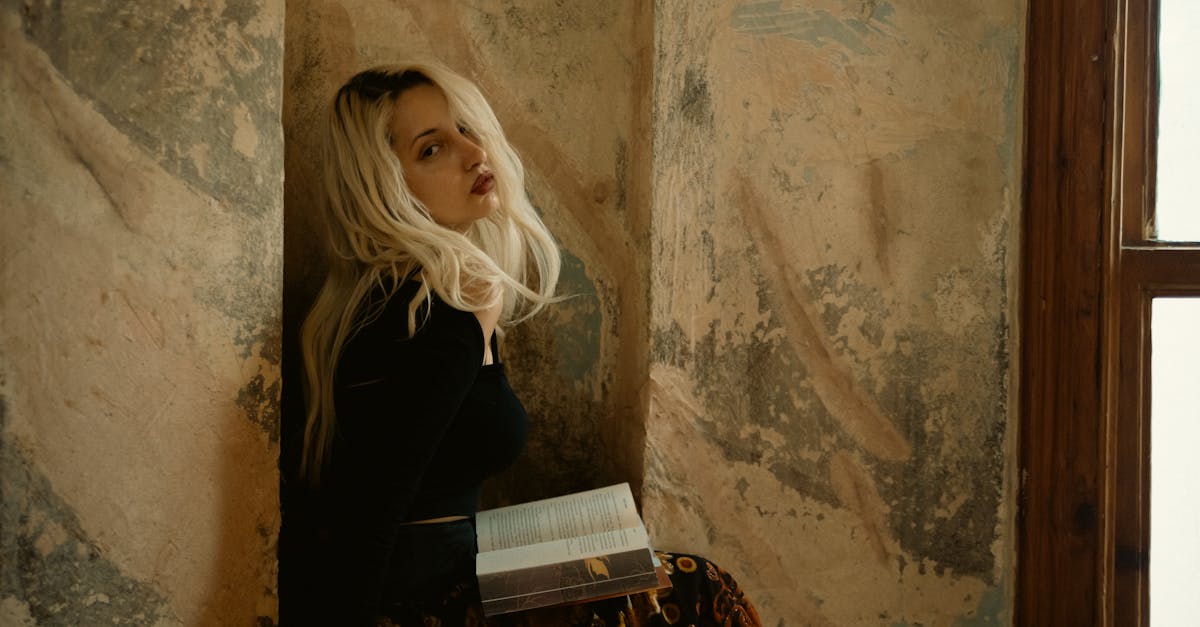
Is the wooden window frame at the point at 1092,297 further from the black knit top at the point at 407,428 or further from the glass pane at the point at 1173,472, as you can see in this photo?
the black knit top at the point at 407,428

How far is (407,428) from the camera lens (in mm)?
1335

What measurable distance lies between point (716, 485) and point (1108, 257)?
0.85 metres

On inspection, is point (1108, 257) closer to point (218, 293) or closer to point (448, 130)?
point (448, 130)

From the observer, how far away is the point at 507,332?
189cm

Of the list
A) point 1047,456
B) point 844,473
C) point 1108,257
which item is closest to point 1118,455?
point 1047,456

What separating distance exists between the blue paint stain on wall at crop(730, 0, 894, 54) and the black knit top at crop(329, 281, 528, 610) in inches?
31.8

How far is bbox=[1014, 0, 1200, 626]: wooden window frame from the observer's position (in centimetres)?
177

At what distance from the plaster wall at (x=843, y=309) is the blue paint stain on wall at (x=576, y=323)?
18cm

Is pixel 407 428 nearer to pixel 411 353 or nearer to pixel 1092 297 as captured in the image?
pixel 411 353

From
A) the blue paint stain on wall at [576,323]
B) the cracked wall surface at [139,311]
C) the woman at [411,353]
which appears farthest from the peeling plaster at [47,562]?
the blue paint stain on wall at [576,323]

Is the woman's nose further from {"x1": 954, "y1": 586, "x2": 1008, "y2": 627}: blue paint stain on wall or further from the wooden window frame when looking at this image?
{"x1": 954, "y1": 586, "x2": 1008, "y2": 627}: blue paint stain on wall

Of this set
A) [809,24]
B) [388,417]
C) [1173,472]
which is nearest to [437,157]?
[388,417]

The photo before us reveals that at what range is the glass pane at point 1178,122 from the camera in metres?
1.77

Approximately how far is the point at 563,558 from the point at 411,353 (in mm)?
401
